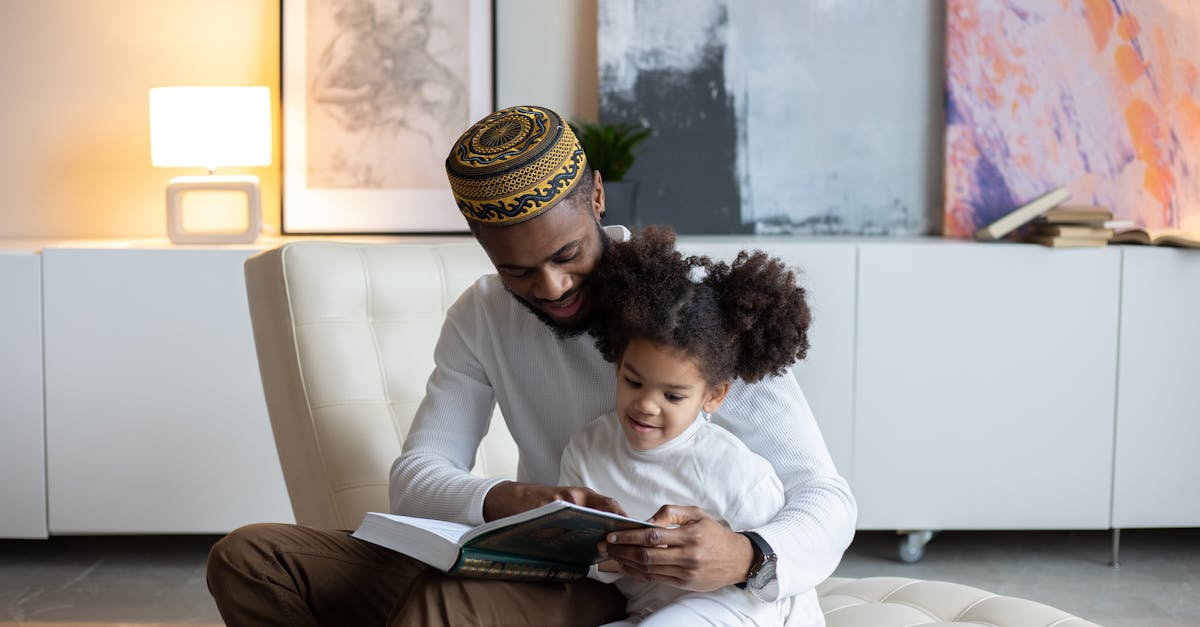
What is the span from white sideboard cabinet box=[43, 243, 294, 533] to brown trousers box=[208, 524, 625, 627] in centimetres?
149

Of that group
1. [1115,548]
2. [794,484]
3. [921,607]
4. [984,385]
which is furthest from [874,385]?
[794,484]

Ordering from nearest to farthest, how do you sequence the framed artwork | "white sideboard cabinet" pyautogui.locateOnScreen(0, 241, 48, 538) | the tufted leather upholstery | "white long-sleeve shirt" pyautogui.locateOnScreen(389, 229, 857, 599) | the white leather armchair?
1. "white long-sleeve shirt" pyautogui.locateOnScreen(389, 229, 857, 599)
2. the tufted leather upholstery
3. the white leather armchair
4. "white sideboard cabinet" pyautogui.locateOnScreen(0, 241, 48, 538)
5. the framed artwork

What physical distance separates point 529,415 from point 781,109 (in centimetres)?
191

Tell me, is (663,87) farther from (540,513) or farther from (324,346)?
(540,513)

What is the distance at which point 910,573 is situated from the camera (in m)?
3.02

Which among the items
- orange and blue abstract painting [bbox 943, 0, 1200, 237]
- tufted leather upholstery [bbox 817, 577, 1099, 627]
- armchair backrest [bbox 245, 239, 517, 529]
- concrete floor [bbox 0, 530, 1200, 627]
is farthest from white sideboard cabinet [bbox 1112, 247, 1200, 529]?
armchair backrest [bbox 245, 239, 517, 529]

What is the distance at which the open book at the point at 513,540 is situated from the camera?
124 centimetres

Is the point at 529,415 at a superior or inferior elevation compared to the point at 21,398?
superior

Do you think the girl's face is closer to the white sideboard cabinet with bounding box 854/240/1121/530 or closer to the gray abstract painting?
the white sideboard cabinet with bounding box 854/240/1121/530

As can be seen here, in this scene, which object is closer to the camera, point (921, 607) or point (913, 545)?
point (921, 607)

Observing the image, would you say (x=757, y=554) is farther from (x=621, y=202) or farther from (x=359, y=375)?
(x=621, y=202)

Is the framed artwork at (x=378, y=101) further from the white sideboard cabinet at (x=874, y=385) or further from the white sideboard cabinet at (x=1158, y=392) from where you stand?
the white sideboard cabinet at (x=1158, y=392)

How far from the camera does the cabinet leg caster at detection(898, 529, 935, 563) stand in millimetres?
3088

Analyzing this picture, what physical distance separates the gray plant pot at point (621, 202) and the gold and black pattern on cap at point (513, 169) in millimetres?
1520
